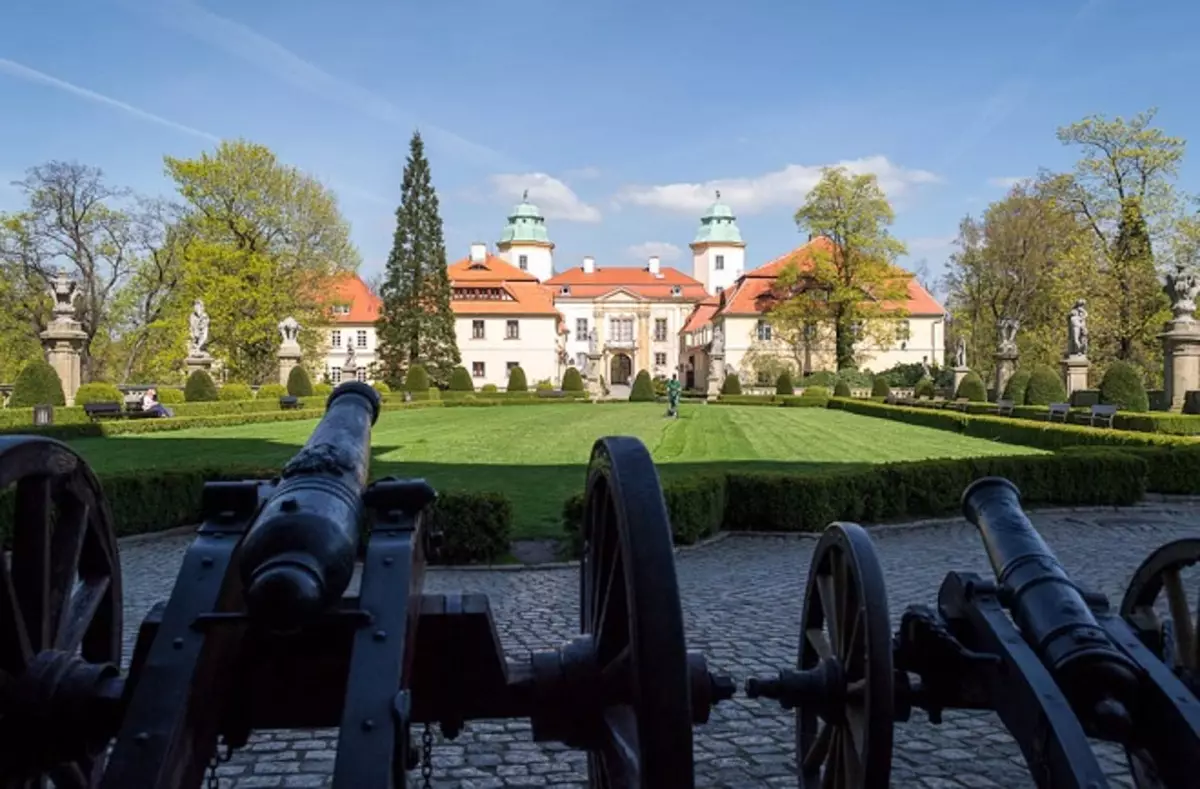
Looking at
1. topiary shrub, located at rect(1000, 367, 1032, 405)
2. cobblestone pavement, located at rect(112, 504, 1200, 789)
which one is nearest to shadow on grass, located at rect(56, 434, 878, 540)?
cobblestone pavement, located at rect(112, 504, 1200, 789)

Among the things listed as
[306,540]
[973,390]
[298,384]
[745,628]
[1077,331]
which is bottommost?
[745,628]

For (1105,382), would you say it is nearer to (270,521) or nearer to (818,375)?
(818,375)

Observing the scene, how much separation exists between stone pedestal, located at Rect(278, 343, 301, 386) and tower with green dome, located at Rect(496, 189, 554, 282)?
5545 centimetres

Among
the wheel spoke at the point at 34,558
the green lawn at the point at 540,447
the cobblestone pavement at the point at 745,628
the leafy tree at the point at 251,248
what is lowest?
the cobblestone pavement at the point at 745,628

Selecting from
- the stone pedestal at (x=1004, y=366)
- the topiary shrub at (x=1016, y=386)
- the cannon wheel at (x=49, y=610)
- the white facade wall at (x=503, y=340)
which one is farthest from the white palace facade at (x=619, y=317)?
the cannon wheel at (x=49, y=610)

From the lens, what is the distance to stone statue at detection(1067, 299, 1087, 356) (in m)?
Answer: 31.0

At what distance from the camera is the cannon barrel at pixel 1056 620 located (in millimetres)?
2443

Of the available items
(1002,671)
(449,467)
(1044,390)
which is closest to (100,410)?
(449,467)

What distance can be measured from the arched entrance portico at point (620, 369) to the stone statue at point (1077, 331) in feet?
168

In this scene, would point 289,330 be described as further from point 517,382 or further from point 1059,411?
point 1059,411

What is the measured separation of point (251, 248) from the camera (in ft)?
136

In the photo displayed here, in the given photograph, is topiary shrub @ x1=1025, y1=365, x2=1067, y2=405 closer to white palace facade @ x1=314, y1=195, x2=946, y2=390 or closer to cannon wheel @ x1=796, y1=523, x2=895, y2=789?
white palace facade @ x1=314, y1=195, x2=946, y2=390

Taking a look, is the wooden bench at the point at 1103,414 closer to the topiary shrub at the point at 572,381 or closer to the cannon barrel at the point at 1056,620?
the cannon barrel at the point at 1056,620

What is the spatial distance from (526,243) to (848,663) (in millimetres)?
91706
